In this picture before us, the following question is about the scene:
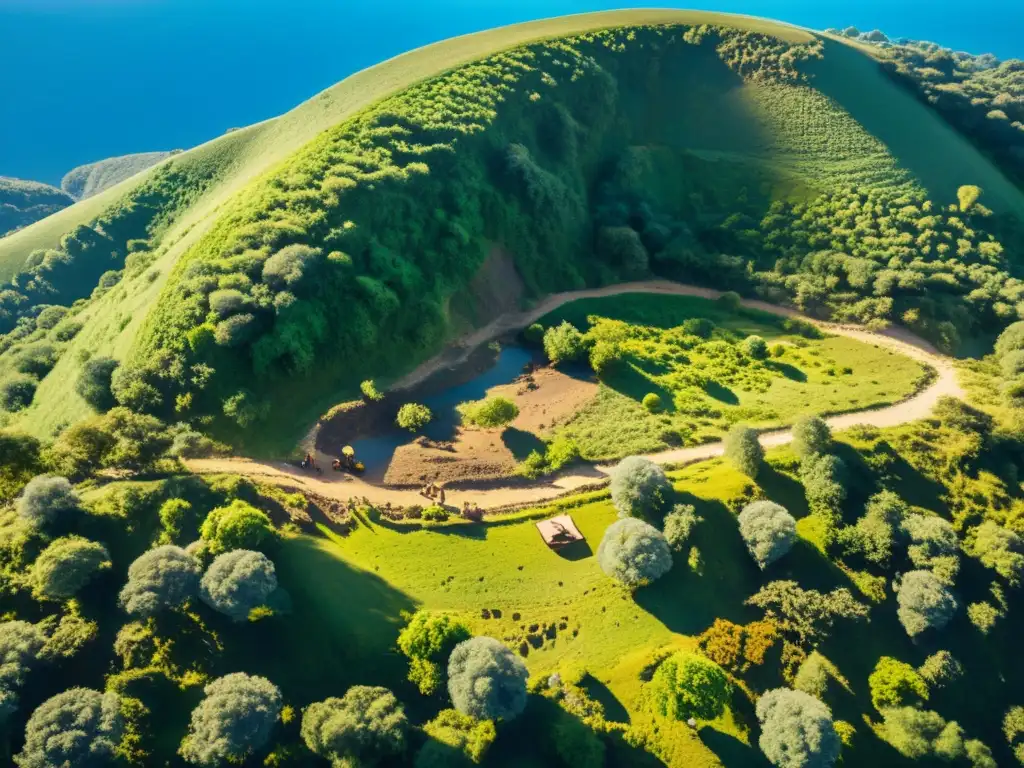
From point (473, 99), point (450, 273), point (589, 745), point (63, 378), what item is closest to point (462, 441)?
point (450, 273)

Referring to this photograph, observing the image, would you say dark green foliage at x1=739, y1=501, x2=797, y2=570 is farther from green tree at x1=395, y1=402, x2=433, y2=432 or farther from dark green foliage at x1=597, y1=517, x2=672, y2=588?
green tree at x1=395, y1=402, x2=433, y2=432

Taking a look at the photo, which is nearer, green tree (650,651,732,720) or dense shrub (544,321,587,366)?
green tree (650,651,732,720)

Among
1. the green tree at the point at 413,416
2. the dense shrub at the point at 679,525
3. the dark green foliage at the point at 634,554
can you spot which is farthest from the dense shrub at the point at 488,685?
the green tree at the point at 413,416

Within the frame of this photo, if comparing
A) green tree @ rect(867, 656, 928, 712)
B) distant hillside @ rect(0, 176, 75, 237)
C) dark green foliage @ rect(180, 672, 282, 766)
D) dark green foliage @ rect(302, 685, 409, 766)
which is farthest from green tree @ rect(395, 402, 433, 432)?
distant hillside @ rect(0, 176, 75, 237)

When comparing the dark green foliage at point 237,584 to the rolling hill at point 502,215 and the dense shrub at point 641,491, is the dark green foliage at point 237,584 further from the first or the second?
the dense shrub at point 641,491

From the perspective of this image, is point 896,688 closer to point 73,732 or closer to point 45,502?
point 73,732

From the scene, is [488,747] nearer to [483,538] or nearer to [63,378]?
[483,538]

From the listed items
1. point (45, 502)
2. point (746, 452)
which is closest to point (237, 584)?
point (45, 502)
